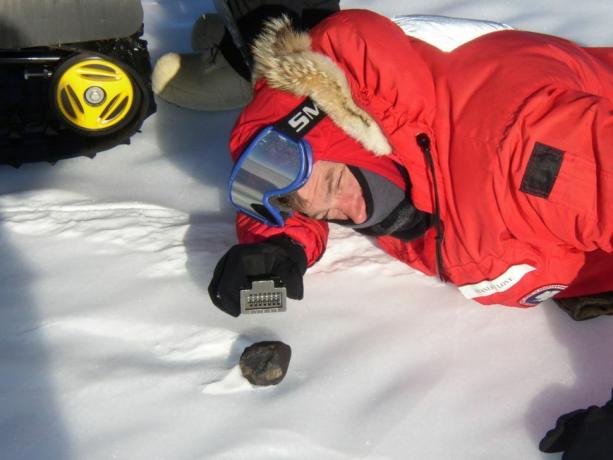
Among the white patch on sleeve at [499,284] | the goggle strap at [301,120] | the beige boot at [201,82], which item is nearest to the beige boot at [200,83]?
the beige boot at [201,82]

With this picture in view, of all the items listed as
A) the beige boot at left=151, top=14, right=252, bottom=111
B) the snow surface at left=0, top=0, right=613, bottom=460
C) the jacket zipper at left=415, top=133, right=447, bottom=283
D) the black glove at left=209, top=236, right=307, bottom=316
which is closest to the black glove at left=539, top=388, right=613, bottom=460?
the snow surface at left=0, top=0, right=613, bottom=460

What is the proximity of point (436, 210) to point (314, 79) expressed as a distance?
0.42m

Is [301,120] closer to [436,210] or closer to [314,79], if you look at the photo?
[314,79]

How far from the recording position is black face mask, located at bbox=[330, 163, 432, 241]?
1604 millimetres

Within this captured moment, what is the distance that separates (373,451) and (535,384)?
0.40m

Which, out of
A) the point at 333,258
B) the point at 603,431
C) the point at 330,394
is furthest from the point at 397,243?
the point at 603,431

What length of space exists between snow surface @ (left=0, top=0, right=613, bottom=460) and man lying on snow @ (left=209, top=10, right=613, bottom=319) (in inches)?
4.8

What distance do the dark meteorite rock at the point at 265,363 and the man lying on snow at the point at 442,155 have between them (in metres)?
0.12

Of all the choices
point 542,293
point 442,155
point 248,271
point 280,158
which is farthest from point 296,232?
point 542,293

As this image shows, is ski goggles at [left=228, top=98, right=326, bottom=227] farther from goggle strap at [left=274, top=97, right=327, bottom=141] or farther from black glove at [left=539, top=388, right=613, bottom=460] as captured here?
black glove at [left=539, top=388, right=613, bottom=460]

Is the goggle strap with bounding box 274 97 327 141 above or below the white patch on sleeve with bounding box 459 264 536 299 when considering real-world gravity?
above

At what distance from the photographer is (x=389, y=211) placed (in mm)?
1664

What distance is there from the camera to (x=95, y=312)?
5.40 feet

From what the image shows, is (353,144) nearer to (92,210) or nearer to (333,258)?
(333,258)
